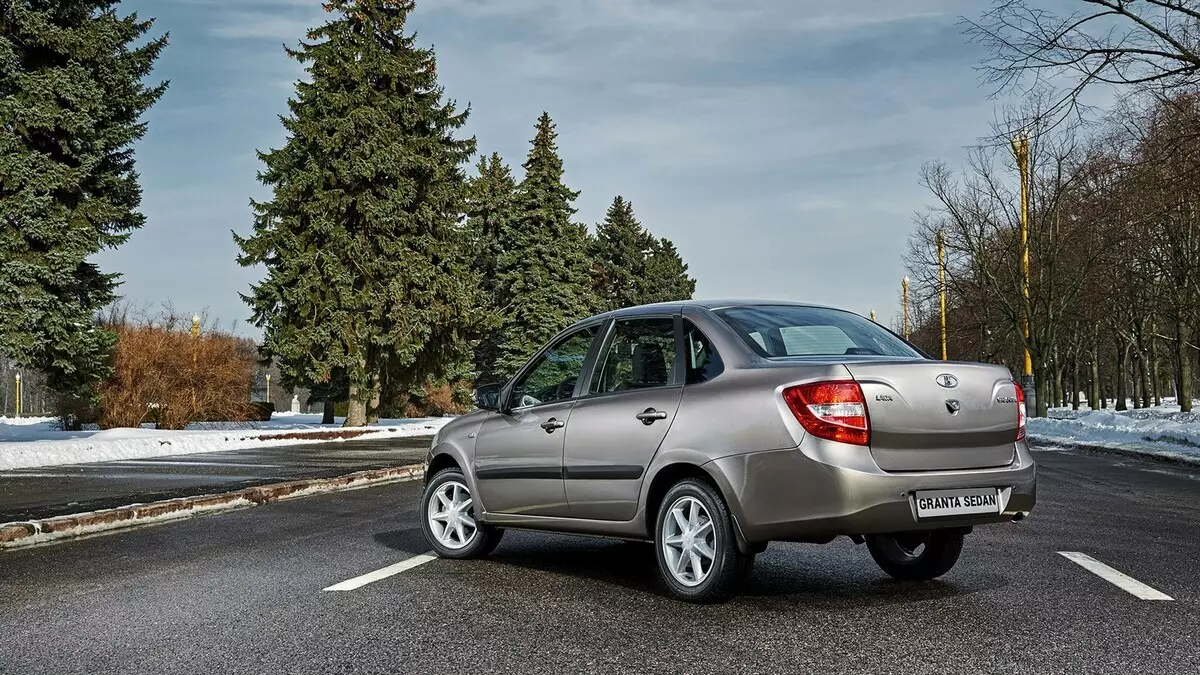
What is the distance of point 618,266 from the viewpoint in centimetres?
8219

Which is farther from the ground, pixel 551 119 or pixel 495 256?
pixel 551 119

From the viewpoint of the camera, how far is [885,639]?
196 inches

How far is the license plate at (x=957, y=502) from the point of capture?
219 inches

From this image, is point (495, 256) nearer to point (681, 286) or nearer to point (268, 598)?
point (681, 286)

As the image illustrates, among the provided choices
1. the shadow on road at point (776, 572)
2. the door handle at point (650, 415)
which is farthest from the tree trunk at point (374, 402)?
the door handle at point (650, 415)

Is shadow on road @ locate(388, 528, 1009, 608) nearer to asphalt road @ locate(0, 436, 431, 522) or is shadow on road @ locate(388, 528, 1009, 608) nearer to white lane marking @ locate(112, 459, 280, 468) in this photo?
asphalt road @ locate(0, 436, 431, 522)

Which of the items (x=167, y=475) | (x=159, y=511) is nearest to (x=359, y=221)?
(x=167, y=475)

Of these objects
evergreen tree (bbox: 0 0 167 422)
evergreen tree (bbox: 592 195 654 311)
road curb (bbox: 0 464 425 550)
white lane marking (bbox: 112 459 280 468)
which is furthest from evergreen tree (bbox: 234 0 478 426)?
evergreen tree (bbox: 592 195 654 311)

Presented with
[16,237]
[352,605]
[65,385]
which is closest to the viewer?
[352,605]

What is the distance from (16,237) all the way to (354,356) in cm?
1305

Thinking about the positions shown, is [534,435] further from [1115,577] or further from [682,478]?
[1115,577]

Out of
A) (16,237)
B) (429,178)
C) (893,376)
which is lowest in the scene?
(893,376)

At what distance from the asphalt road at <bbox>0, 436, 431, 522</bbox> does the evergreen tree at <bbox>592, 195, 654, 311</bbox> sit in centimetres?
5814

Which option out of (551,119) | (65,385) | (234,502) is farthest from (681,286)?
(234,502)
